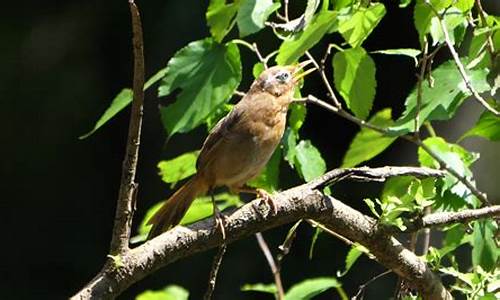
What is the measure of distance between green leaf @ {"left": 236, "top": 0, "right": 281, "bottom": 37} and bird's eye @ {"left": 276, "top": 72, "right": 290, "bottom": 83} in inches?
28.3

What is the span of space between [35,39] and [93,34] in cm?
38

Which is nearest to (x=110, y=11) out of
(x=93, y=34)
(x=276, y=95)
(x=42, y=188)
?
(x=93, y=34)

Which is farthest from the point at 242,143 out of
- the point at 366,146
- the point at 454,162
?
the point at 454,162

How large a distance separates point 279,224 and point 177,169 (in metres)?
0.58

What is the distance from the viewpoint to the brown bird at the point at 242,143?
119 inches

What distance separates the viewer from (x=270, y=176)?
2.92 m

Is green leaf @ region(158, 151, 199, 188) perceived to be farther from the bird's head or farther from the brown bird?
the bird's head

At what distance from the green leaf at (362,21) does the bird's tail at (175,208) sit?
0.74 m

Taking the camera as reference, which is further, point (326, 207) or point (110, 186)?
point (110, 186)

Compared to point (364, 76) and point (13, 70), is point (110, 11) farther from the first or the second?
point (364, 76)

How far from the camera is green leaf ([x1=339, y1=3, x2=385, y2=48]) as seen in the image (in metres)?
2.51

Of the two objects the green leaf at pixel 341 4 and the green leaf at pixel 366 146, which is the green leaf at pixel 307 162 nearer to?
the green leaf at pixel 366 146

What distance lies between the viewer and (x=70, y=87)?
6965mm

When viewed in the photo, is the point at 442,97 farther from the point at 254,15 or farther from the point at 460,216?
the point at 254,15
